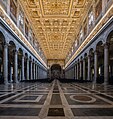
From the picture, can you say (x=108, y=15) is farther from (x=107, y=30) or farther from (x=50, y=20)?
(x=50, y=20)

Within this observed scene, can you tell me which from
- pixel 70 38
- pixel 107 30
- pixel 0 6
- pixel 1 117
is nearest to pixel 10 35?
pixel 0 6

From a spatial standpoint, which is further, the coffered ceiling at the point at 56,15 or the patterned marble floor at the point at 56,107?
the coffered ceiling at the point at 56,15

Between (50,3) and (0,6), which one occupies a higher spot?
(50,3)

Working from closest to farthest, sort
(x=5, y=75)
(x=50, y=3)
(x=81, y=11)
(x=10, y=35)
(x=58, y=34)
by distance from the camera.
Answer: (x=5, y=75), (x=10, y=35), (x=50, y=3), (x=81, y=11), (x=58, y=34)

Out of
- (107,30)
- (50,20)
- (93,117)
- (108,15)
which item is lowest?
(93,117)

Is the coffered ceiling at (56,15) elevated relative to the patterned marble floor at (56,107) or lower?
elevated

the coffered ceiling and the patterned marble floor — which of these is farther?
the coffered ceiling

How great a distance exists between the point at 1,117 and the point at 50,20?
1159 inches

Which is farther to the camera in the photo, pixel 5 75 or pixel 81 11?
pixel 81 11

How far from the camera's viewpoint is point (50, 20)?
107 feet

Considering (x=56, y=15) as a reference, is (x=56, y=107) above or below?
below

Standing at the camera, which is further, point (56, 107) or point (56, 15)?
point (56, 15)

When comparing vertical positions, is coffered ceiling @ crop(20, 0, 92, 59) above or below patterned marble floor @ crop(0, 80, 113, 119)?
above

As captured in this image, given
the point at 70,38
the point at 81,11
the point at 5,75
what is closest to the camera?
the point at 5,75
